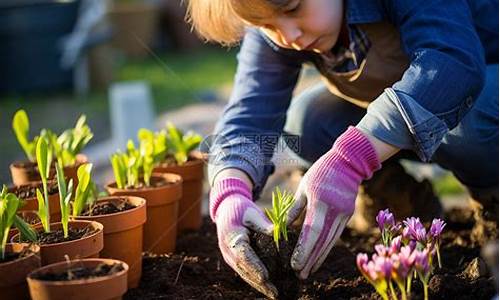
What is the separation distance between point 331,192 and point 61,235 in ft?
2.03

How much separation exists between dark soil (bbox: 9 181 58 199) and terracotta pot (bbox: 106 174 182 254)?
0.16m

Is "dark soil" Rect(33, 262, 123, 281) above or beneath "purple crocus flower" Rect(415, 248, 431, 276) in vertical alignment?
beneath

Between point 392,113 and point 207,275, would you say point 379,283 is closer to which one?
point 392,113

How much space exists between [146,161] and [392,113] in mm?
821

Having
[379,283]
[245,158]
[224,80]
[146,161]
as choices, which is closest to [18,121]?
[146,161]

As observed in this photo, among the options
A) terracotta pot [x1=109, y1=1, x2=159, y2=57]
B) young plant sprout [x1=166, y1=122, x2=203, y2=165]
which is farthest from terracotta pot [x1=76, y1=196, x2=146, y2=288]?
terracotta pot [x1=109, y1=1, x2=159, y2=57]

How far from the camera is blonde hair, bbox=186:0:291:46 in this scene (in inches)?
79.7

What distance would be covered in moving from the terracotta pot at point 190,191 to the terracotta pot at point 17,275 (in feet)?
3.16

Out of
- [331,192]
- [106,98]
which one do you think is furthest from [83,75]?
[331,192]

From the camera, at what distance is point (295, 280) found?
1964 mm

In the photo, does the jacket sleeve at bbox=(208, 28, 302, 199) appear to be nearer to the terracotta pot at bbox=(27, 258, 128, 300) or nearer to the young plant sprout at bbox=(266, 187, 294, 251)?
the young plant sprout at bbox=(266, 187, 294, 251)

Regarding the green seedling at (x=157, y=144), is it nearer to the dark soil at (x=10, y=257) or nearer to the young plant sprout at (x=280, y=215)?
the young plant sprout at (x=280, y=215)

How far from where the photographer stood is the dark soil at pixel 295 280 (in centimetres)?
190

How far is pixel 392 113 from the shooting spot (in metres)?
1.89
